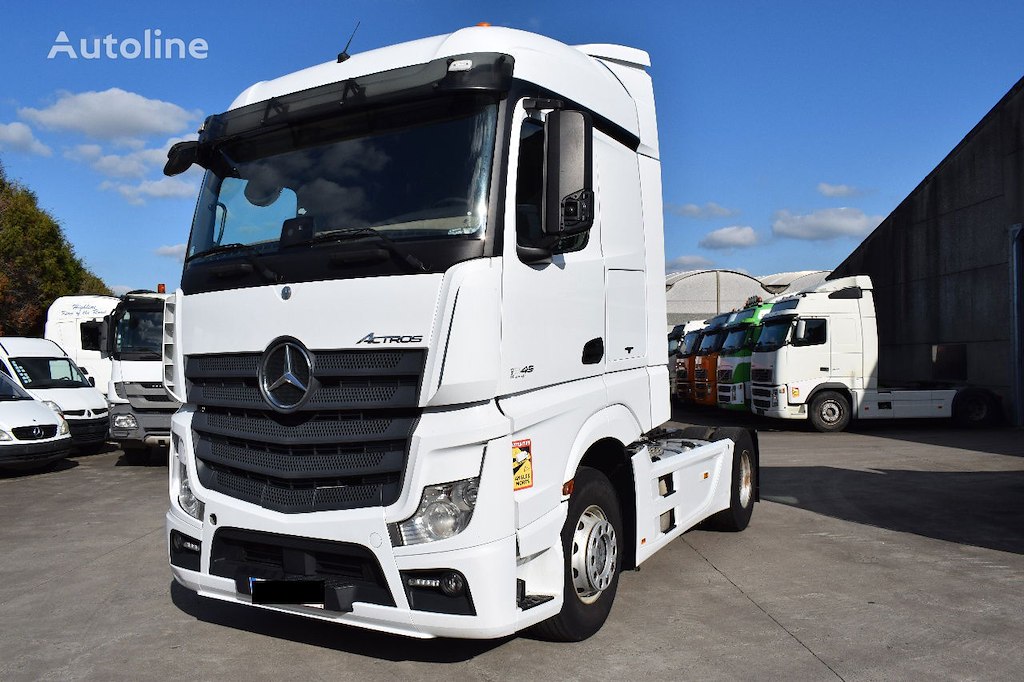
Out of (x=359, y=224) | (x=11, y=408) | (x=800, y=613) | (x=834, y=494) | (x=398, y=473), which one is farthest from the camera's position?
(x=11, y=408)

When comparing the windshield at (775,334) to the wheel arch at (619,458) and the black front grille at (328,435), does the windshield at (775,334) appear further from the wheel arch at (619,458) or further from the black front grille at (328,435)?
the black front grille at (328,435)

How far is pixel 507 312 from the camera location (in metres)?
4.04

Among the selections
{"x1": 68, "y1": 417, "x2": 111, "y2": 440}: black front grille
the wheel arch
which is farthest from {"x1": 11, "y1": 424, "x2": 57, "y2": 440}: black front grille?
the wheel arch

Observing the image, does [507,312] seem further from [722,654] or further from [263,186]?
[722,654]

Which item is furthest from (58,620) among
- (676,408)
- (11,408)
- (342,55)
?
(676,408)

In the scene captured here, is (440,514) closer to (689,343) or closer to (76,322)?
(76,322)

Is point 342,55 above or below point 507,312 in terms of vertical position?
above

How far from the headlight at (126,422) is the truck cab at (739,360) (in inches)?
502

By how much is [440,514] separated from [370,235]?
134 centimetres

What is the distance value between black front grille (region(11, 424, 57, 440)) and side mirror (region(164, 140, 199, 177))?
9.19 m

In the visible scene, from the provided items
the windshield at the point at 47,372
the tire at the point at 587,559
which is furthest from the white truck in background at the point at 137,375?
the tire at the point at 587,559

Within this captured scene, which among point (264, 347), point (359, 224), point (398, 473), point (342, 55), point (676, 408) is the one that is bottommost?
point (676, 408)

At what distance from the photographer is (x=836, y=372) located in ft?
58.2

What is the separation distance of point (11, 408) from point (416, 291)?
36.7 ft
